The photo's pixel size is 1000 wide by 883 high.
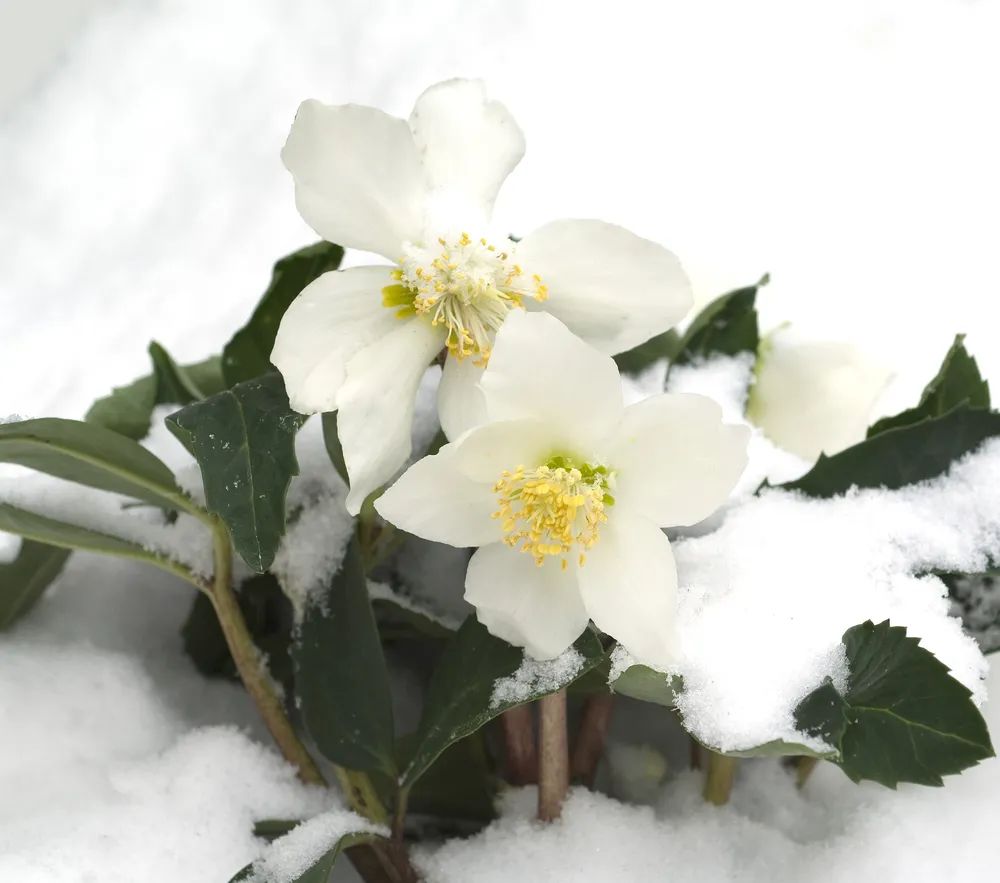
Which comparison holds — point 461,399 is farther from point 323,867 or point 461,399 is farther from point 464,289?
point 323,867

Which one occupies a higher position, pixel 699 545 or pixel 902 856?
pixel 699 545

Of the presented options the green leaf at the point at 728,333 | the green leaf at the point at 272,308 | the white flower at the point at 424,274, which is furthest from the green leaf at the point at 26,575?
the green leaf at the point at 728,333

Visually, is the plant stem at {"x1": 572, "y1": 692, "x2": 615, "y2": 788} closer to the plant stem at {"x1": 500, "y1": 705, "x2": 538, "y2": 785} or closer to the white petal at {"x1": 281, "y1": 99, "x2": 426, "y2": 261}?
the plant stem at {"x1": 500, "y1": 705, "x2": 538, "y2": 785}

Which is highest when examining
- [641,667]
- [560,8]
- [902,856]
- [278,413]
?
[560,8]

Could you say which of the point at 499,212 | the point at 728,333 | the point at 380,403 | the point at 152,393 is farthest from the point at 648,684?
the point at 499,212

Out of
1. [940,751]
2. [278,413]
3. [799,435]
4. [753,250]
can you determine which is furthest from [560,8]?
[940,751]

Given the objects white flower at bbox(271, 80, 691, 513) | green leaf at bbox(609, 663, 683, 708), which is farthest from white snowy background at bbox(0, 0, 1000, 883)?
white flower at bbox(271, 80, 691, 513)

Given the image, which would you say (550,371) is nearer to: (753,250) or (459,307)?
(459,307)

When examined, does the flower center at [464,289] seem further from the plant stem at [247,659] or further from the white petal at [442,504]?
the plant stem at [247,659]
